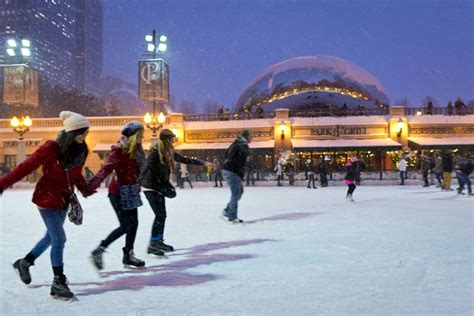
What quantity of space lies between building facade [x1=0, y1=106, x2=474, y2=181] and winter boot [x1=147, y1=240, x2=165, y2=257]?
22.2 m

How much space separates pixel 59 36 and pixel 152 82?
5856 centimetres

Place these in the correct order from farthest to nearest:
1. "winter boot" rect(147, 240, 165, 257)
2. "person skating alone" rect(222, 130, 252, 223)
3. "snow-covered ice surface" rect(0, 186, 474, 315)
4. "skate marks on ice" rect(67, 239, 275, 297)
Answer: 1. "person skating alone" rect(222, 130, 252, 223)
2. "winter boot" rect(147, 240, 165, 257)
3. "skate marks on ice" rect(67, 239, 275, 297)
4. "snow-covered ice surface" rect(0, 186, 474, 315)

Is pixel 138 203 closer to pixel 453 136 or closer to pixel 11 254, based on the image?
pixel 11 254

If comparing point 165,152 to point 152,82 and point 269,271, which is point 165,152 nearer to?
point 269,271

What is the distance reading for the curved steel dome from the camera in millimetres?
36113

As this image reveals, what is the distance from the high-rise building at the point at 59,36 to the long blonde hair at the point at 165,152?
17.7m

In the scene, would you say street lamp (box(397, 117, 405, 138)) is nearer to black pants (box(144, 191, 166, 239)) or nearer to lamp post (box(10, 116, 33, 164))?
lamp post (box(10, 116, 33, 164))

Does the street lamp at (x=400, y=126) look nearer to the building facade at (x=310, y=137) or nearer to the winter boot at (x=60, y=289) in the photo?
the building facade at (x=310, y=137)

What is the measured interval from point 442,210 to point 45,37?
202ft

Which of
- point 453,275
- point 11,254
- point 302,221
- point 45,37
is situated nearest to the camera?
point 453,275

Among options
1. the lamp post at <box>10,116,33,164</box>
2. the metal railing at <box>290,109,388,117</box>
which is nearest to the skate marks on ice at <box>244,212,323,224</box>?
the lamp post at <box>10,116,33,164</box>

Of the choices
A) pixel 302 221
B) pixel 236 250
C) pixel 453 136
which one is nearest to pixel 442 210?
pixel 302 221

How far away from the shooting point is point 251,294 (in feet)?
10.5

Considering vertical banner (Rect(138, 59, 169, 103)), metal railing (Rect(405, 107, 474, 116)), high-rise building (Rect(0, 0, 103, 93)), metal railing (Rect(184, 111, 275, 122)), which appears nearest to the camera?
vertical banner (Rect(138, 59, 169, 103))
